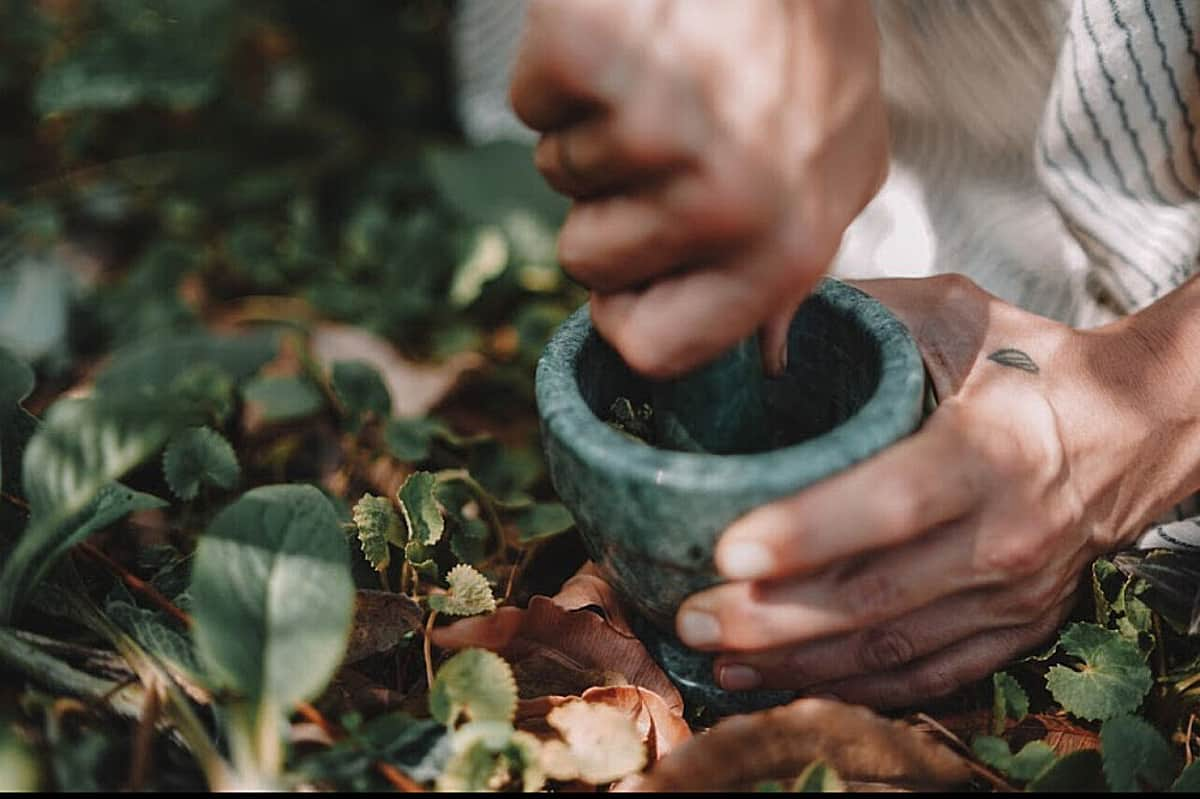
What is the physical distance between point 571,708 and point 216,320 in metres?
1.17

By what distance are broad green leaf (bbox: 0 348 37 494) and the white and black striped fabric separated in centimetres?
110

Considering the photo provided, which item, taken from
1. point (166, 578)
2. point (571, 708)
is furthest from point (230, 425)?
point (571, 708)

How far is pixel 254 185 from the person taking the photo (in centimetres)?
213

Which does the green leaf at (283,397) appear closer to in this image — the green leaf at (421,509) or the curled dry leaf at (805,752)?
the green leaf at (421,509)

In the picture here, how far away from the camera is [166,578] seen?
1024mm

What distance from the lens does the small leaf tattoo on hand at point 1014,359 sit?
1015 millimetres

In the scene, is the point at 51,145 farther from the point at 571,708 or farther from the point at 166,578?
the point at 571,708

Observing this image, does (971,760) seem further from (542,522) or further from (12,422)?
(12,422)

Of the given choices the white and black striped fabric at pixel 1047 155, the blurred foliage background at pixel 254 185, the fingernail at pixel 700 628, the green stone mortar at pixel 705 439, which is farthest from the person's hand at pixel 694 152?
the blurred foliage background at pixel 254 185

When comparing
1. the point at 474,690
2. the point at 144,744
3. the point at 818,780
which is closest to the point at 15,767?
the point at 144,744

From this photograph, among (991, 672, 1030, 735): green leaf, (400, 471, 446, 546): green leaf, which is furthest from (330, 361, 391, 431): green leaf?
(991, 672, 1030, 735): green leaf

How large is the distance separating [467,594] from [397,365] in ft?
2.30

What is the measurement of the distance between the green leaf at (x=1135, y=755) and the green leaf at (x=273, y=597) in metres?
0.59

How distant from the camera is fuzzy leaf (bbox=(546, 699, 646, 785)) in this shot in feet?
2.78
